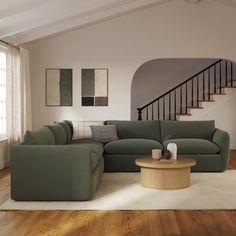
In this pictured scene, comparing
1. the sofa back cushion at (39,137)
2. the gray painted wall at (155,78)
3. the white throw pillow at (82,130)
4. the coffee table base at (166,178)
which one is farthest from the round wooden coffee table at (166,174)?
the gray painted wall at (155,78)

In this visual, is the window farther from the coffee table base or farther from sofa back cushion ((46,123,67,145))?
the coffee table base

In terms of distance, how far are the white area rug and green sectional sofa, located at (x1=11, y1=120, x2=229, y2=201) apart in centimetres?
16

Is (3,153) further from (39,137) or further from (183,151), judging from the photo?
(183,151)

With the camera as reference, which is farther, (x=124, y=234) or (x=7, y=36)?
(x=7, y=36)

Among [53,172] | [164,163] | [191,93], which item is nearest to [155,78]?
[191,93]

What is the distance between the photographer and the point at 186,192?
4.80 metres

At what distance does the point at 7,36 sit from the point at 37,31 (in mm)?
823

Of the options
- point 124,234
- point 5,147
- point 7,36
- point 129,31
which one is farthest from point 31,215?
point 129,31

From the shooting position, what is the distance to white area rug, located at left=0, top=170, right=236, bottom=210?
416 cm

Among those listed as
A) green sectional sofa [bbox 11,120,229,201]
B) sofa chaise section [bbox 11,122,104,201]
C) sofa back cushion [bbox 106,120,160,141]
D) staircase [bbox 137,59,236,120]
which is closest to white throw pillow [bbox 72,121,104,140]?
green sectional sofa [bbox 11,120,229,201]

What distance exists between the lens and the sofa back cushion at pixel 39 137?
460cm

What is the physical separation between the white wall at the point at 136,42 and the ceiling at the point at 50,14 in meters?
0.32

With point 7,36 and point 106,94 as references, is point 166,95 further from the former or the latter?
point 7,36

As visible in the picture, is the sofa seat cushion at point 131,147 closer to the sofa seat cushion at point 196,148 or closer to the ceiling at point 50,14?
the sofa seat cushion at point 196,148
